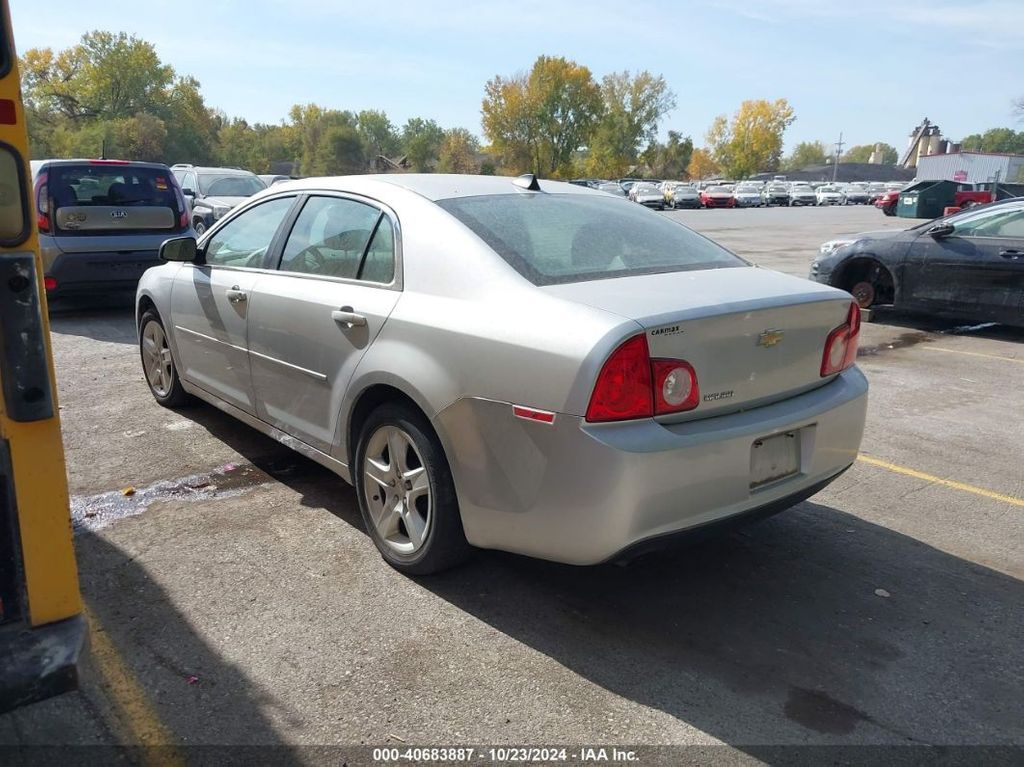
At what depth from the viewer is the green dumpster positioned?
32.6 meters

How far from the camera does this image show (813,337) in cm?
334

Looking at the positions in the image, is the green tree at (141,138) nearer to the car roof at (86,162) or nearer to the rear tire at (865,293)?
the car roof at (86,162)

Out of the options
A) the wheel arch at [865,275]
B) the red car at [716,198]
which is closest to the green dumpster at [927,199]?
the red car at [716,198]

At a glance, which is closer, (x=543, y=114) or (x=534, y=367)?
(x=534, y=367)

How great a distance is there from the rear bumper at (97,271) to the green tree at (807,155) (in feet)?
554

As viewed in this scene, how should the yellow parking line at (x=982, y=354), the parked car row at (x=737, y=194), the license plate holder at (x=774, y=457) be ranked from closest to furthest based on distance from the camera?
the license plate holder at (x=774, y=457)
the yellow parking line at (x=982, y=354)
the parked car row at (x=737, y=194)

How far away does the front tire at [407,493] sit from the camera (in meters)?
3.25

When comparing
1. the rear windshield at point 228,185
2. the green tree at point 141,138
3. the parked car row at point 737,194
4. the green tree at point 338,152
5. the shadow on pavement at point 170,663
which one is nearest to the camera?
the shadow on pavement at point 170,663

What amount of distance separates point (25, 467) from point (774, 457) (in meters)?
2.51

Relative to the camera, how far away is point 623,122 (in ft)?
292

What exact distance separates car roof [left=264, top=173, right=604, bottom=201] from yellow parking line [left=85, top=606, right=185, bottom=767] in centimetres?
223

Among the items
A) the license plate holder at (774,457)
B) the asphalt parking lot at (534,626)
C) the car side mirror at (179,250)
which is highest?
the car side mirror at (179,250)

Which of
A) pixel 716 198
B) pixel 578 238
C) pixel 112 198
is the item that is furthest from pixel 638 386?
pixel 716 198

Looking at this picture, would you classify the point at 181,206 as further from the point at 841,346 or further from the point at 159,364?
the point at 841,346
